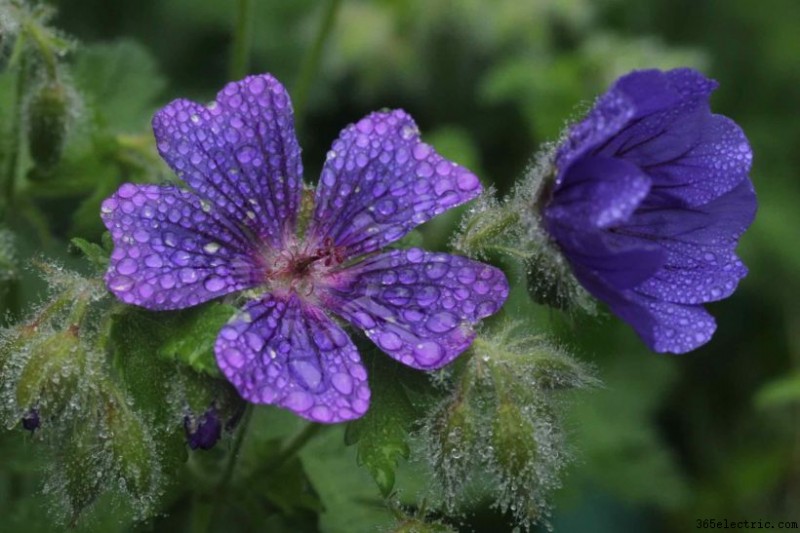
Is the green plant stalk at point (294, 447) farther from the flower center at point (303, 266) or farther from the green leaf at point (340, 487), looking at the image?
the flower center at point (303, 266)

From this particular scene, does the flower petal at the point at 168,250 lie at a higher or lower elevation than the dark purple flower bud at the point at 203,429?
higher

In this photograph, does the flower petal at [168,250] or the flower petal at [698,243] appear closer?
the flower petal at [168,250]

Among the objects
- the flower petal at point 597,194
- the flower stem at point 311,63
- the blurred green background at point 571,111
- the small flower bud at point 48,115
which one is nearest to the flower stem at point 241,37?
the flower stem at point 311,63

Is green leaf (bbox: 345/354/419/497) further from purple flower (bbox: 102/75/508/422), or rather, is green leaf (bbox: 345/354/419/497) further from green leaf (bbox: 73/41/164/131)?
green leaf (bbox: 73/41/164/131)

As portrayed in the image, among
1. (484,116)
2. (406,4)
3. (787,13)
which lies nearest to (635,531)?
(484,116)

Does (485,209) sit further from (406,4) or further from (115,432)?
(406,4)

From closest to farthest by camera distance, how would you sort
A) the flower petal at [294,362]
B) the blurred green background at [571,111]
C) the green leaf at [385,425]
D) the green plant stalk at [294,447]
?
the flower petal at [294,362] < the green leaf at [385,425] < the green plant stalk at [294,447] < the blurred green background at [571,111]

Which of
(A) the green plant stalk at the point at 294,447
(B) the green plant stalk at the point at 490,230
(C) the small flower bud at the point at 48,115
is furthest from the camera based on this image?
(C) the small flower bud at the point at 48,115
